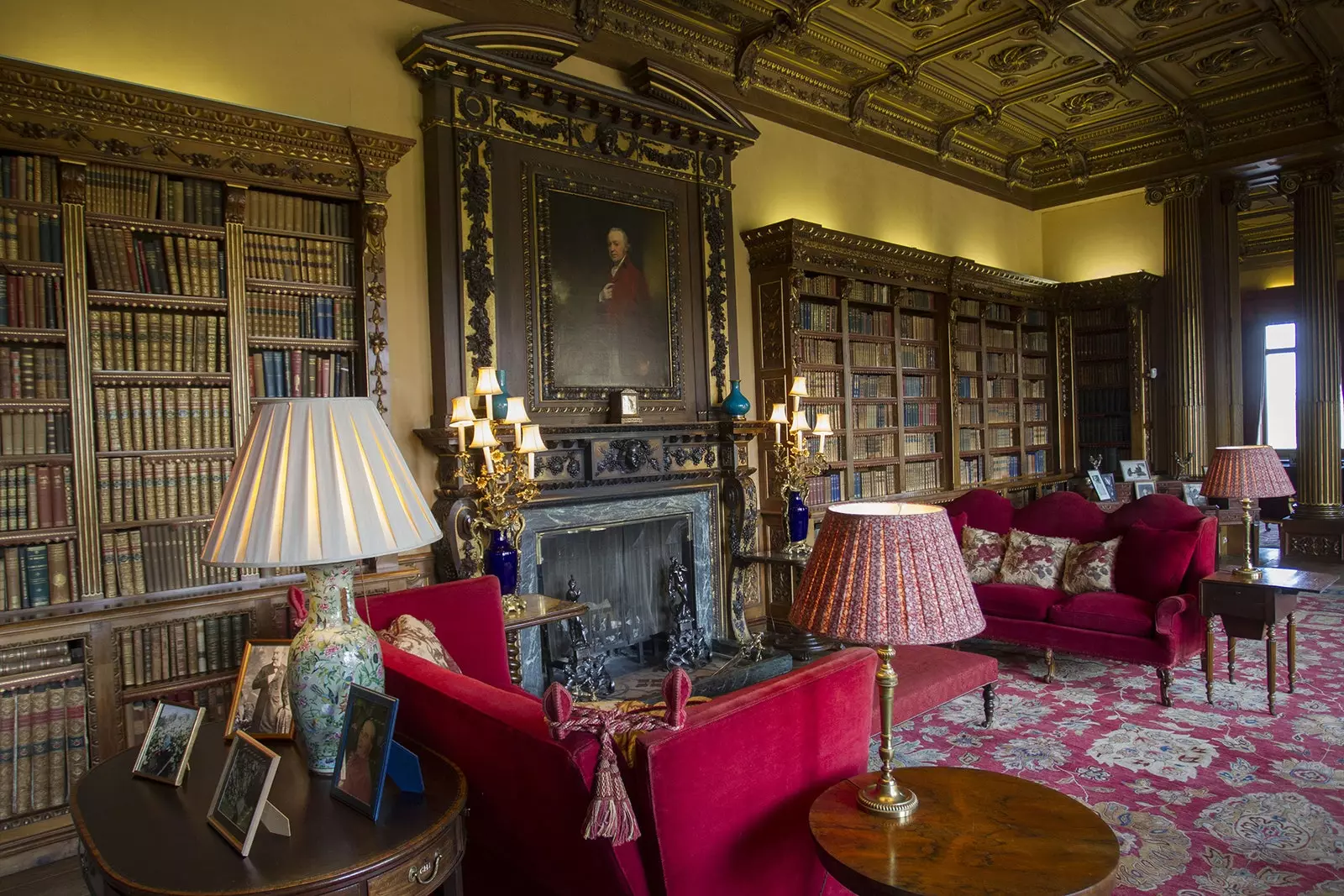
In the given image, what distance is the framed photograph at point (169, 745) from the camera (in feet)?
6.11

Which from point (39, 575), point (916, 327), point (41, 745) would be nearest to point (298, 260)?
point (39, 575)

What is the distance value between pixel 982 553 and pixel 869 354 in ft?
7.48

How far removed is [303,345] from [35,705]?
1.82 meters

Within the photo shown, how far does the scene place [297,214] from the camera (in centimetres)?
392

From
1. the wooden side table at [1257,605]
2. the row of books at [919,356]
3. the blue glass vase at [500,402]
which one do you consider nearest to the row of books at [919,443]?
the row of books at [919,356]

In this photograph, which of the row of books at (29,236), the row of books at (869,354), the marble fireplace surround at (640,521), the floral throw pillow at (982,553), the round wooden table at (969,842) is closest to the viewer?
the round wooden table at (969,842)

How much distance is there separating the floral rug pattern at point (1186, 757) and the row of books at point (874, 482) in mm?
2081

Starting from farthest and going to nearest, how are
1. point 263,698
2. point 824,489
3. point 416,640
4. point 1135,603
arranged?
point 824,489
point 1135,603
point 416,640
point 263,698

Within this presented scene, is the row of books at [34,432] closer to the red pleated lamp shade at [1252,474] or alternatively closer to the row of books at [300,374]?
the row of books at [300,374]

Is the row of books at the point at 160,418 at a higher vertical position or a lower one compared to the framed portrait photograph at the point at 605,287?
lower

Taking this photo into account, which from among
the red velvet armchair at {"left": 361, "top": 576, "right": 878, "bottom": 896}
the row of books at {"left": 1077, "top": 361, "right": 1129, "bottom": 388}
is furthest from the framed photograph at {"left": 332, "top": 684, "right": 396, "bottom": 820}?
the row of books at {"left": 1077, "top": 361, "right": 1129, "bottom": 388}

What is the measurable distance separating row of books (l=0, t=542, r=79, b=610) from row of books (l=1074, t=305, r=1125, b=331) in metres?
9.64

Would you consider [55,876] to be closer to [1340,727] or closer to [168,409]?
[168,409]

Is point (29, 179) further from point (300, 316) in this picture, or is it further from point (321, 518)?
point (321, 518)
